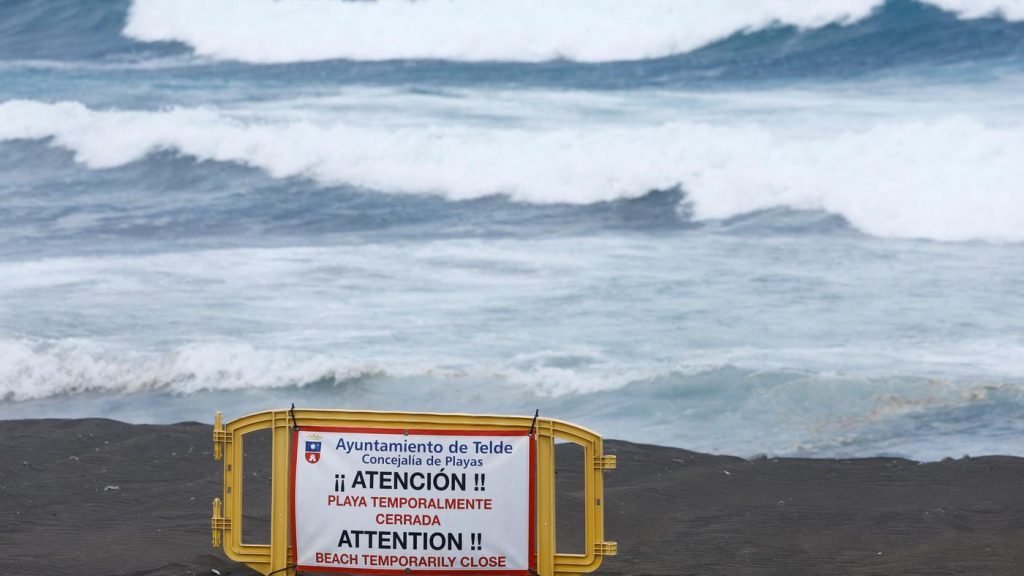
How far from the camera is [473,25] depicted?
30.7m

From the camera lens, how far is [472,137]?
86.1 ft

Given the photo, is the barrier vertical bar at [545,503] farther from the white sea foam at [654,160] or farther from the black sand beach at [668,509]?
the white sea foam at [654,160]

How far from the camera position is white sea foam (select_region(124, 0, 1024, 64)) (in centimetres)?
2933

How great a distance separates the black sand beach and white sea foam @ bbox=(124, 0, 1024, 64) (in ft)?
66.3

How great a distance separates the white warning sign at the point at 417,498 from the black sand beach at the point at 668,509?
100cm

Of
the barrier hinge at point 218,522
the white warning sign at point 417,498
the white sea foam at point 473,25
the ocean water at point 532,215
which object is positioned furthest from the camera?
the white sea foam at point 473,25

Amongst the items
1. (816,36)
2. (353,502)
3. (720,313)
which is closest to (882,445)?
(720,313)

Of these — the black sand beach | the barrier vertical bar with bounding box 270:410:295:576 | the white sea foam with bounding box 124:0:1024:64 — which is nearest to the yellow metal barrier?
the barrier vertical bar with bounding box 270:410:295:576

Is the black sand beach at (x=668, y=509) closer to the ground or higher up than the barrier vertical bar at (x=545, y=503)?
closer to the ground

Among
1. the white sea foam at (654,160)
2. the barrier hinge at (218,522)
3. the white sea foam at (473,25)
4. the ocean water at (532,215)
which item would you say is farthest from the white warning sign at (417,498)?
the white sea foam at (473,25)

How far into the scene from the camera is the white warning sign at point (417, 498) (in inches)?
245

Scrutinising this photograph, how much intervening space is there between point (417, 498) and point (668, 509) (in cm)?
288

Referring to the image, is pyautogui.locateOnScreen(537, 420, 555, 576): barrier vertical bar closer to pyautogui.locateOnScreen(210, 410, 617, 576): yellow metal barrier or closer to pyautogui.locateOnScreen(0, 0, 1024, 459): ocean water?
pyautogui.locateOnScreen(210, 410, 617, 576): yellow metal barrier

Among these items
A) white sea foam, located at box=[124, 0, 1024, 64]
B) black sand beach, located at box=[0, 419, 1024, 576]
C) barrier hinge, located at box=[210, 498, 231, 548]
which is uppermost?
white sea foam, located at box=[124, 0, 1024, 64]
